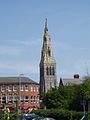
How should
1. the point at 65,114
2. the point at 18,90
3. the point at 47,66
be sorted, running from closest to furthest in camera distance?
1. the point at 65,114
2. the point at 18,90
3. the point at 47,66

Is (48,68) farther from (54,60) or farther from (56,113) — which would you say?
(56,113)

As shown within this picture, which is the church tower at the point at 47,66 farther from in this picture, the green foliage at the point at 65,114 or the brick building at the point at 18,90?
the green foliage at the point at 65,114

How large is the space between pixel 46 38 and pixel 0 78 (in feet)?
198

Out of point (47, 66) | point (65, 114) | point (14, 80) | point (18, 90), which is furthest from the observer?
point (47, 66)

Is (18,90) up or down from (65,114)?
up

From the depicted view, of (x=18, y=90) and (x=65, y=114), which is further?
(x=18, y=90)

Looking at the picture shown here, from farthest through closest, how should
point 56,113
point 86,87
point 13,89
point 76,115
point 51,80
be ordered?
point 51,80 → point 13,89 → point 86,87 → point 56,113 → point 76,115

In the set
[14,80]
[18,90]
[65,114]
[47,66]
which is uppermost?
[47,66]

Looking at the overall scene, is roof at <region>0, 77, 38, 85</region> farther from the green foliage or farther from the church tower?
the green foliage

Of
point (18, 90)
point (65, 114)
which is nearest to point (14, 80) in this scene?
point (18, 90)

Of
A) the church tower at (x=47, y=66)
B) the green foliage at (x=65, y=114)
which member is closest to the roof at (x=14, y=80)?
the church tower at (x=47, y=66)

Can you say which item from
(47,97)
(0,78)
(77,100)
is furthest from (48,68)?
(77,100)

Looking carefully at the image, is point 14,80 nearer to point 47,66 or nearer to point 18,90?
point 18,90

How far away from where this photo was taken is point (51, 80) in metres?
172
